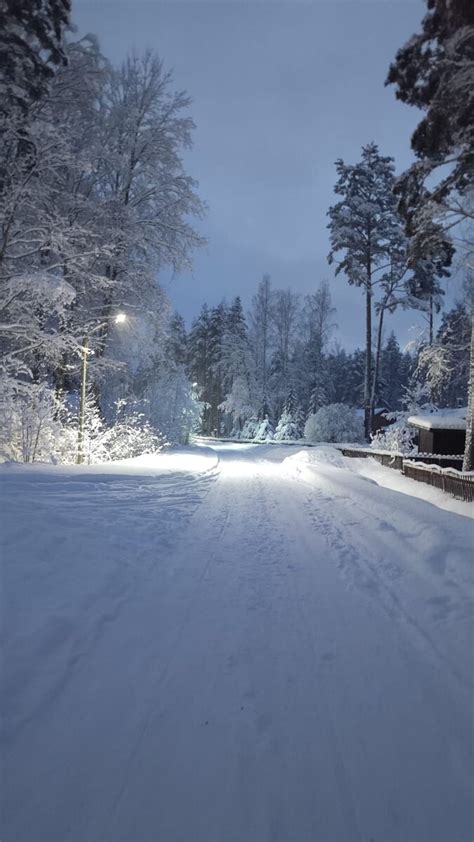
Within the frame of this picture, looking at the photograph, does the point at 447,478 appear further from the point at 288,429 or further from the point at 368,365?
the point at 288,429

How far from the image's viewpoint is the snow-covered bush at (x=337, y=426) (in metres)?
28.0

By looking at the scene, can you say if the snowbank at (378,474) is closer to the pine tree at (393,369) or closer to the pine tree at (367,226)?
the pine tree at (367,226)

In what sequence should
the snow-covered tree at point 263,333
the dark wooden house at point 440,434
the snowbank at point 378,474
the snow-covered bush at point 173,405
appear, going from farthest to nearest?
1. the snow-covered tree at point 263,333
2. the snow-covered bush at point 173,405
3. the dark wooden house at point 440,434
4. the snowbank at point 378,474

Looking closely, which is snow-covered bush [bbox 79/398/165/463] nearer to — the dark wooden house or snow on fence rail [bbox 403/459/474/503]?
snow on fence rail [bbox 403/459/474/503]

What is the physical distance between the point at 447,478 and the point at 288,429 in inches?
1081

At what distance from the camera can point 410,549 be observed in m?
5.43

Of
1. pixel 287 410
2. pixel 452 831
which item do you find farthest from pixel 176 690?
pixel 287 410

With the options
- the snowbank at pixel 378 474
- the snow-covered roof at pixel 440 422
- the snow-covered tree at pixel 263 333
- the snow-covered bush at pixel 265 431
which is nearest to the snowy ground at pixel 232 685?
the snowbank at pixel 378 474

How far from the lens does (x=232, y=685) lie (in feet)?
8.77

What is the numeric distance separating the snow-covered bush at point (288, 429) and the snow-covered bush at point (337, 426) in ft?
25.2

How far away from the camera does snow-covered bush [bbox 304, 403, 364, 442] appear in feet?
91.7

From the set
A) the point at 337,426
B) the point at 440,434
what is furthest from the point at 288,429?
the point at 440,434

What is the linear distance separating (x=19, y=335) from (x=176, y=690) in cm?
1147

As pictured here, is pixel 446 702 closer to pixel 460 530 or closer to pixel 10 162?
pixel 460 530
